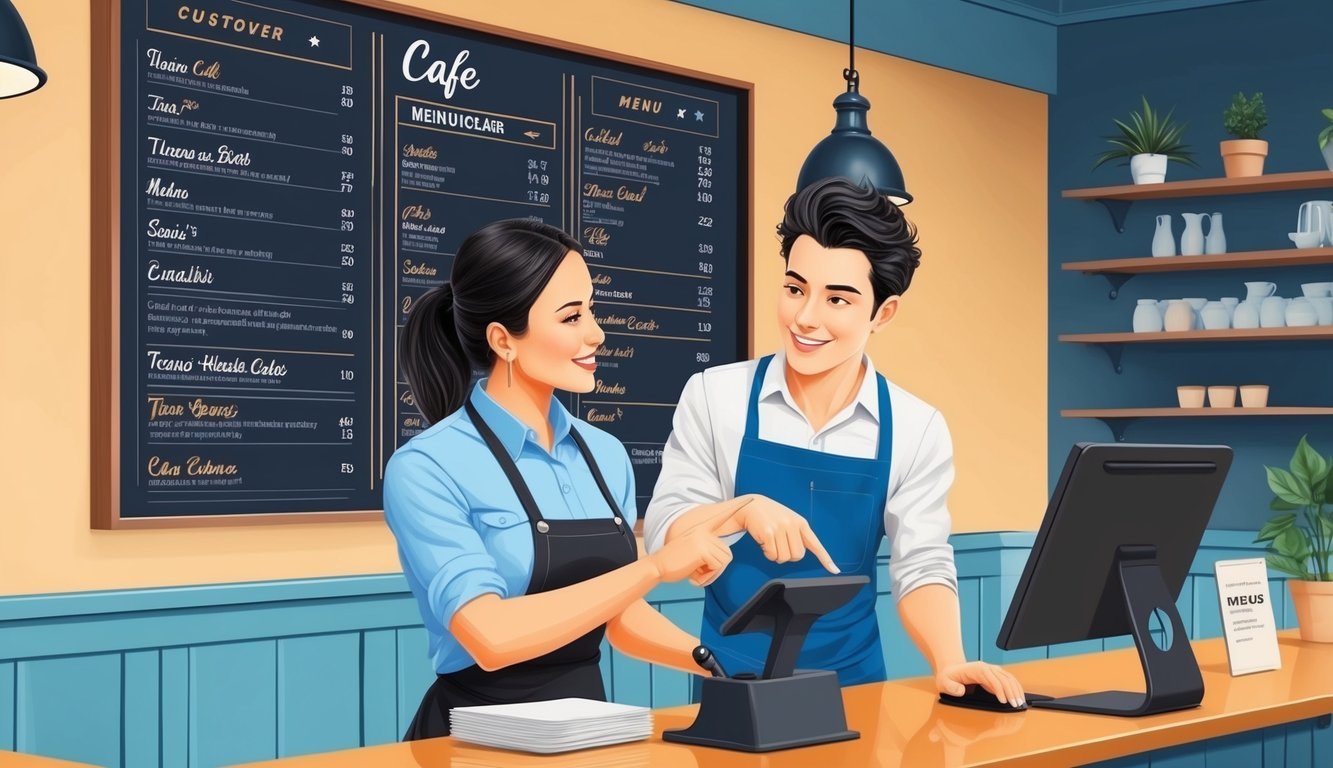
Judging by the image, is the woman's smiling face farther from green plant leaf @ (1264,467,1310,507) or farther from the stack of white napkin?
green plant leaf @ (1264,467,1310,507)

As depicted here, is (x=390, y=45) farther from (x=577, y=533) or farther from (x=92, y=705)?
(x=577, y=533)

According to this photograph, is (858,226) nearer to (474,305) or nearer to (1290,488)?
(474,305)

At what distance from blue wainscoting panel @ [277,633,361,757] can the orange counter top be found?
4.55ft

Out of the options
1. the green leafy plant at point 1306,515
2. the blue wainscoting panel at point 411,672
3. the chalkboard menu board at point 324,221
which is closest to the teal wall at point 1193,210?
the green leafy plant at point 1306,515

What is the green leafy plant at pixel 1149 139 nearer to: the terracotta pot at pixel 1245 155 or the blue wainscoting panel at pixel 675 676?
the terracotta pot at pixel 1245 155

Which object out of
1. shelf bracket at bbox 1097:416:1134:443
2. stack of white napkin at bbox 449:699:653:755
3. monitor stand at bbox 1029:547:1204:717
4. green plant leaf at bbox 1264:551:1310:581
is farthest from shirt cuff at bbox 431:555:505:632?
shelf bracket at bbox 1097:416:1134:443

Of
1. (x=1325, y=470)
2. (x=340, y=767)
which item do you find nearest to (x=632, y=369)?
(x=1325, y=470)

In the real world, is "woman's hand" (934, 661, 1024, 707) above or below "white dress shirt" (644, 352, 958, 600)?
below

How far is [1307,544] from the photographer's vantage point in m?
3.34

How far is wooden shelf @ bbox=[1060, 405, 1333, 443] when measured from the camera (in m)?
4.68

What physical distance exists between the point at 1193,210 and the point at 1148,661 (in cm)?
323

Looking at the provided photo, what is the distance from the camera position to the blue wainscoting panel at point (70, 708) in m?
2.90

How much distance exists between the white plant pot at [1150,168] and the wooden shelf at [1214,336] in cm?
47

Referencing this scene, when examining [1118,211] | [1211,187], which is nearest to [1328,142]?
[1211,187]
